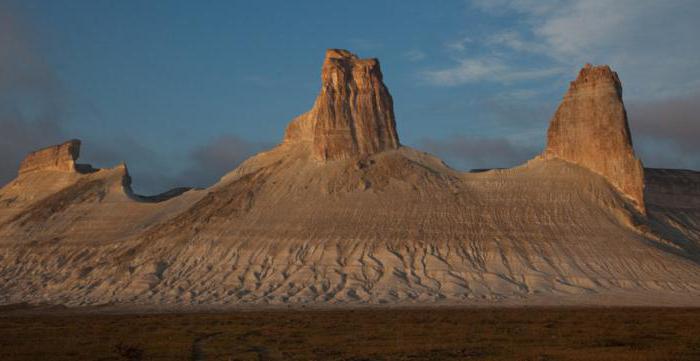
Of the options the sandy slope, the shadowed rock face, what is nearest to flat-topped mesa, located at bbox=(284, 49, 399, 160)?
the sandy slope

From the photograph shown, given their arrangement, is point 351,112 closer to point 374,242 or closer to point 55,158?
point 374,242

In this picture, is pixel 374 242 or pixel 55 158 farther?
pixel 55 158

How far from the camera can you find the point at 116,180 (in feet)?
348

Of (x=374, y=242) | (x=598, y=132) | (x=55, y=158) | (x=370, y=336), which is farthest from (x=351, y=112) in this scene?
(x=370, y=336)

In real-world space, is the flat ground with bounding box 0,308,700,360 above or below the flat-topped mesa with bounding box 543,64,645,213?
below

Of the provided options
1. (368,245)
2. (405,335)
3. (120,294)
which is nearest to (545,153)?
(368,245)

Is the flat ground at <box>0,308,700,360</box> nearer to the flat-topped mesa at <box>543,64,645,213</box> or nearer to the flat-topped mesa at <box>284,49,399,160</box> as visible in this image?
the flat-topped mesa at <box>543,64,645,213</box>

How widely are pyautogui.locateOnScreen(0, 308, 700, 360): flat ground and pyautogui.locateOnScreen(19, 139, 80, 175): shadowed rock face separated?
59807 millimetres

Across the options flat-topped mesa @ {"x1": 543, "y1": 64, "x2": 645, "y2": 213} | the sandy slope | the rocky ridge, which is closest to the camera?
the sandy slope

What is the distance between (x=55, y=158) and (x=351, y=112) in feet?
148

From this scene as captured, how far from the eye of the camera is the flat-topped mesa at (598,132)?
85.0m

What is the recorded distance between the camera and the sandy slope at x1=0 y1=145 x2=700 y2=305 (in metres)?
72.5

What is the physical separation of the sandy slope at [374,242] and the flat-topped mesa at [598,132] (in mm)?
1507

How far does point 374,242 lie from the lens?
79.8 m
